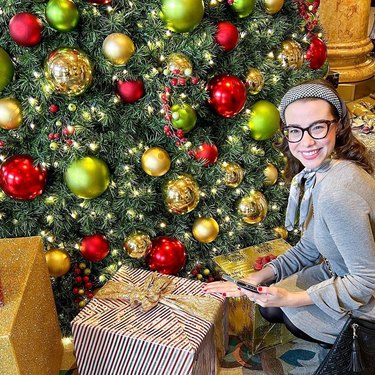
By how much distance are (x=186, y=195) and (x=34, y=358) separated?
→ 2.59 feet

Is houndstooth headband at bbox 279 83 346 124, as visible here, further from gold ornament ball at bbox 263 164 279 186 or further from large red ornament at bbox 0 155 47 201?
large red ornament at bbox 0 155 47 201

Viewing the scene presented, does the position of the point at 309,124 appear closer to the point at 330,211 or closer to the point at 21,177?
the point at 330,211

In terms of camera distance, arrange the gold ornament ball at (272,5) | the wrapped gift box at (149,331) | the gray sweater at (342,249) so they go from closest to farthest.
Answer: the gray sweater at (342,249)
the wrapped gift box at (149,331)
the gold ornament ball at (272,5)

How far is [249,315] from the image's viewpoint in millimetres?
1858

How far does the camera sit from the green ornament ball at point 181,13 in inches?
65.0

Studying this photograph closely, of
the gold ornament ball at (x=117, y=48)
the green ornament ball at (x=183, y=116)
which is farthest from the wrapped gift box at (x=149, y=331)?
the gold ornament ball at (x=117, y=48)

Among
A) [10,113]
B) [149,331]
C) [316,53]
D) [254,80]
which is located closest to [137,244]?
[149,331]

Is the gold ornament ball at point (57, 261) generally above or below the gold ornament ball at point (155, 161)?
below

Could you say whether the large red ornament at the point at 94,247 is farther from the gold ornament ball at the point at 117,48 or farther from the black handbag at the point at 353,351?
the black handbag at the point at 353,351

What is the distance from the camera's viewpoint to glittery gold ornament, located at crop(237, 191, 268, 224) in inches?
81.7

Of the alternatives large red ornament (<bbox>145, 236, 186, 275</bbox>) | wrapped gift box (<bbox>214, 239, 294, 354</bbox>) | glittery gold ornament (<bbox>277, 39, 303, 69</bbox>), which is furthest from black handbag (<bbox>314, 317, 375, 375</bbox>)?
glittery gold ornament (<bbox>277, 39, 303, 69</bbox>)

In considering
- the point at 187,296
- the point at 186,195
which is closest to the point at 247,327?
the point at 187,296

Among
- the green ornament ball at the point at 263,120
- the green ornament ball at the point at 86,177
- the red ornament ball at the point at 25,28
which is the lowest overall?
the green ornament ball at the point at 86,177

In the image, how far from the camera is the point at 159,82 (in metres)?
1.76
